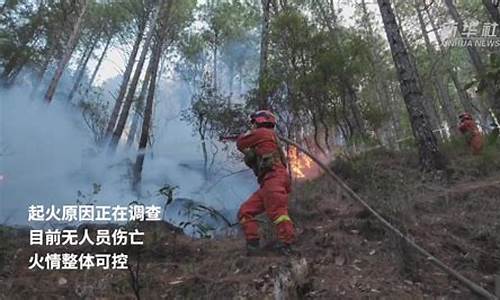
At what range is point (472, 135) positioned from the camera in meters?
8.91

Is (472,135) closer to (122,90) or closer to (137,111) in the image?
(122,90)

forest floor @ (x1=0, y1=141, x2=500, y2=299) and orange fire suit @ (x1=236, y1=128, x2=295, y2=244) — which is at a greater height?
orange fire suit @ (x1=236, y1=128, x2=295, y2=244)

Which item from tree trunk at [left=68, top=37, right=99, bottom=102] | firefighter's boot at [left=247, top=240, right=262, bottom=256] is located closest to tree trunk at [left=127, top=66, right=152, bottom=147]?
tree trunk at [left=68, top=37, right=99, bottom=102]

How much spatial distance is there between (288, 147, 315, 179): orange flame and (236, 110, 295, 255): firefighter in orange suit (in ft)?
12.9

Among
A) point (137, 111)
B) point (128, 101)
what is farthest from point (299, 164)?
point (137, 111)

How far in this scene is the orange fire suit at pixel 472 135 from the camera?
28.0 feet

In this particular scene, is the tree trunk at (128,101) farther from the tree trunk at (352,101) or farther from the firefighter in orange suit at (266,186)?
the firefighter in orange suit at (266,186)

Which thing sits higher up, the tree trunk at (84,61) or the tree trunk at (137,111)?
the tree trunk at (84,61)

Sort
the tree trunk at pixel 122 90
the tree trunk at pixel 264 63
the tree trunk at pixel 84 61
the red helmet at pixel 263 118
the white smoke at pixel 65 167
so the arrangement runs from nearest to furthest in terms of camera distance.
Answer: the red helmet at pixel 263 118 → the white smoke at pixel 65 167 → the tree trunk at pixel 264 63 → the tree trunk at pixel 122 90 → the tree trunk at pixel 84 61

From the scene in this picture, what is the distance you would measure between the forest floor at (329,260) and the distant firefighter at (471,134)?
8.40 ft

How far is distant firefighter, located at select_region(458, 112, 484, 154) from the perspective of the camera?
28.0 ft

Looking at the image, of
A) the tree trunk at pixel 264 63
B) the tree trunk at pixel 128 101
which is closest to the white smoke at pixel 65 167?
the tree trunk at pixel 128 101

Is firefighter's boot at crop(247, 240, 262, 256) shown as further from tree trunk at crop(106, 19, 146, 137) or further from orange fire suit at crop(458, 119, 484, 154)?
tree trunk at crop(106, 19, 146, 137)

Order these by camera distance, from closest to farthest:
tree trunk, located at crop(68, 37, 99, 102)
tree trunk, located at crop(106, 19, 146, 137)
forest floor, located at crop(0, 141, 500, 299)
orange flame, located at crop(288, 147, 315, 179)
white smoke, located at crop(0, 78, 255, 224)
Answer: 1. forest floor, located at crop(0, 141, 500, 299)
2. white smoke, located at crop(0, 78, 255, 224)
3. orange flame, located at crop(288, 147, 315, 179)
4. tree trunk, located at crop(106, 19, 146, 137)
5. tree trunk, located at crop(68, 37, 99, 102)
